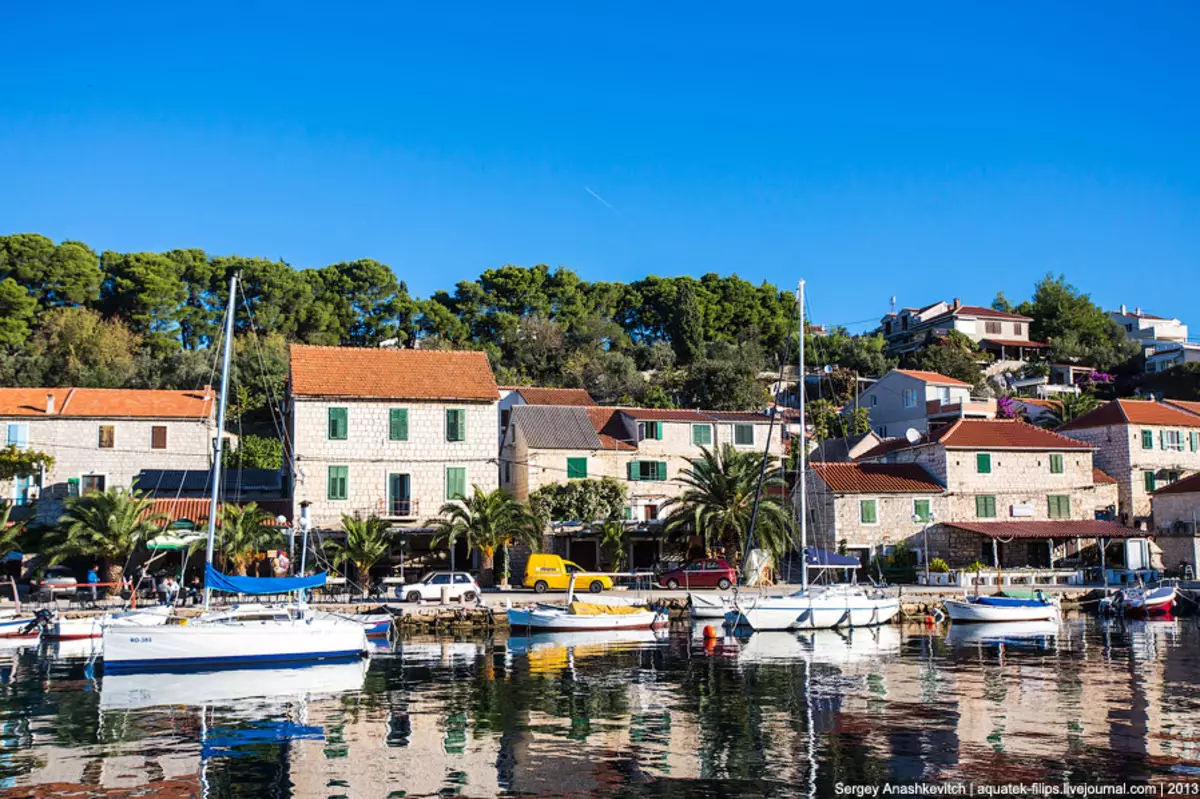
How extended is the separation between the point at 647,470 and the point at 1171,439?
30.9 meters

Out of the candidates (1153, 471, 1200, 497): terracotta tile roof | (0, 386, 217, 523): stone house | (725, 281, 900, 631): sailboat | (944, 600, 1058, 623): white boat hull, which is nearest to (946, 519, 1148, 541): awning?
(1153, 471, 1200, 497): terracotta tile roof

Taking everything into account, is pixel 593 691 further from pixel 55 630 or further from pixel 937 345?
pixel 937 345

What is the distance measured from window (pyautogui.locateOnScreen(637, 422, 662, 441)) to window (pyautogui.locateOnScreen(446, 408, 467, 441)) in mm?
10924

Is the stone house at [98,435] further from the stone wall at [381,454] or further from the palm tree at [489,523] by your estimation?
the palm tree at [489,523]

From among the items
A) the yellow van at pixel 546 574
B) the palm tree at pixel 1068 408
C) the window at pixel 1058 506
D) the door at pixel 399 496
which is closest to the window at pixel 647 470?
the yellow van at pixel 546 574

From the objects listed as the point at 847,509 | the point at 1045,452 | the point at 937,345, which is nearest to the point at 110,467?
the point at 847,509

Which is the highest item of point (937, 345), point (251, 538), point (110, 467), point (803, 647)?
point (937, 345)

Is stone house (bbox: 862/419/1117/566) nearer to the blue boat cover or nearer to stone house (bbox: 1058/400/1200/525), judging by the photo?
stone house (bbox: 1058/400/1200/525)

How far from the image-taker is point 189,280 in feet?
320

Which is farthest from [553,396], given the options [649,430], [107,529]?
[107,529]

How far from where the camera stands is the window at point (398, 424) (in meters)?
50.2

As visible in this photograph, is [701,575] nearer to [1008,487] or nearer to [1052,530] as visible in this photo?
[1052,530]

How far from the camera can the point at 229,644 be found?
1233 inches

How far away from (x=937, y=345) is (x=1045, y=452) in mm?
46035
